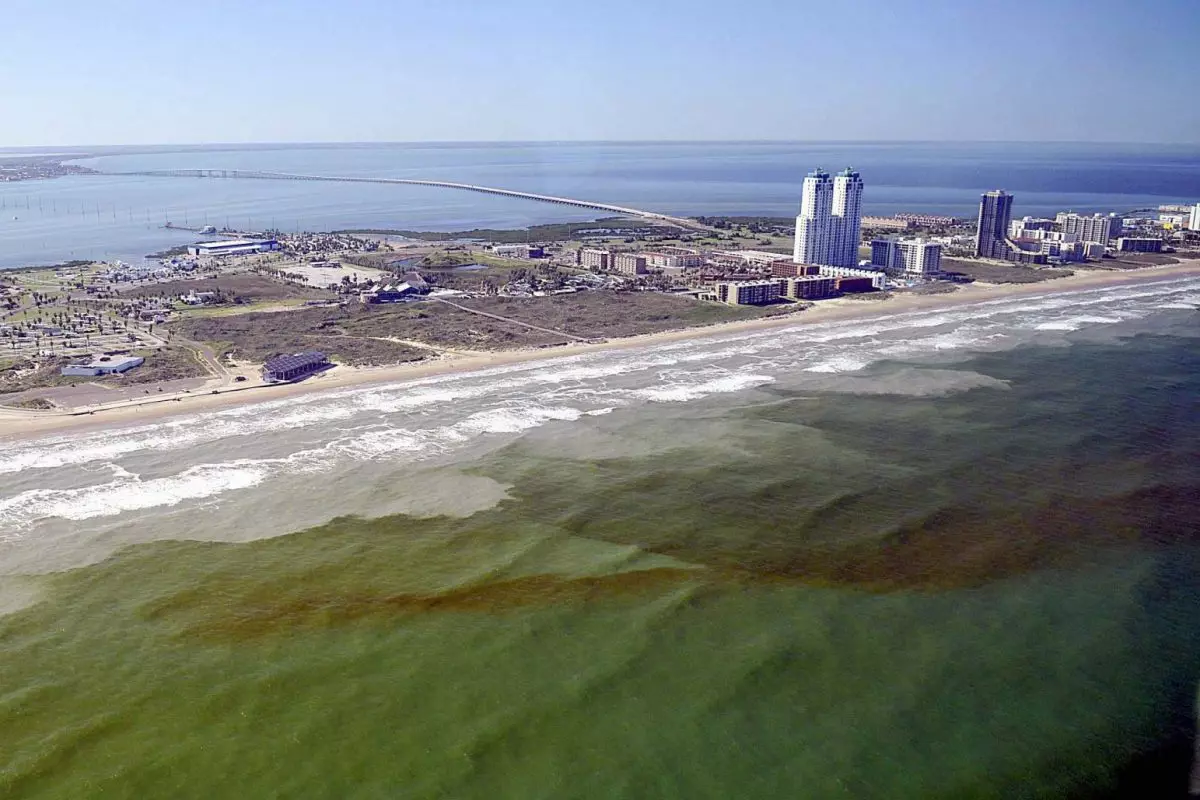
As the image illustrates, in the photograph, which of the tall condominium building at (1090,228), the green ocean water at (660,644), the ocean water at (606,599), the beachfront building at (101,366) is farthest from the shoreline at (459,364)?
the tall condominium building at (1090,228)

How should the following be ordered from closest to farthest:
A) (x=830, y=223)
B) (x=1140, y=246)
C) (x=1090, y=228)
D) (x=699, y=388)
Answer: (x=699, y=388)
(x=830, y=223)
(x=1140, y=246)
(x=1090, y=228)

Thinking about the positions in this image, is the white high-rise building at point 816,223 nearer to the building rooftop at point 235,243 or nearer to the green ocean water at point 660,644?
the green ocean water at point 660,644

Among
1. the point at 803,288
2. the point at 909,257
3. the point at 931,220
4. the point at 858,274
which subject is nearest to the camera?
the point at 803,288

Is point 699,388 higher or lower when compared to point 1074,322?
lower

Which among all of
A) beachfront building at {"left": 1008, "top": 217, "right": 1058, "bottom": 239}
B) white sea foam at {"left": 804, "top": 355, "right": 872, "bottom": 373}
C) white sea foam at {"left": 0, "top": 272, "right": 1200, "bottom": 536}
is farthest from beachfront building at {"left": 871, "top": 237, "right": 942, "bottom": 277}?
white sea foam at {"left": 804, "top": 355, "right": 872, "bottom": 373}

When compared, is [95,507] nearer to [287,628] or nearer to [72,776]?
[287,628]

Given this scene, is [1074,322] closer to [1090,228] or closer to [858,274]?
[858,274]

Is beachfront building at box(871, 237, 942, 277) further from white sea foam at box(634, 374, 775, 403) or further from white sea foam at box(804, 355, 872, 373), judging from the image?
white sea foam at box(634, 374, 775, 403)

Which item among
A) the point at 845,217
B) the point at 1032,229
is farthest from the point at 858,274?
the point at 1032,229
